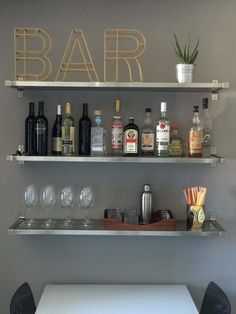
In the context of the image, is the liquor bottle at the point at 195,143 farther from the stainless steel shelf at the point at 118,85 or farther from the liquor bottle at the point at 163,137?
the stainless steel shelf at the point at 118,85

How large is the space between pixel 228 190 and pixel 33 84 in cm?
115

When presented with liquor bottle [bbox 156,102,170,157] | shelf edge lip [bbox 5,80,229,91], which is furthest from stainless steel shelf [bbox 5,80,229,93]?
liquor bottle [bbox 156,102,170,157]

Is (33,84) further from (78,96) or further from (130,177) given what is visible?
(130,177)

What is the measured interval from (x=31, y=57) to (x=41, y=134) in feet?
1.36

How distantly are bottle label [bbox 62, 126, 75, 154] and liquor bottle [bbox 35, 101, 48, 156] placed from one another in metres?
0.09

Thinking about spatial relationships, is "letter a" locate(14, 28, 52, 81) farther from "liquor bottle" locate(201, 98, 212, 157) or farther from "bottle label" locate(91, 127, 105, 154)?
"liquor bottle" locate(201, 98, 212, 157)

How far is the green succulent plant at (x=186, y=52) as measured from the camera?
2191mm

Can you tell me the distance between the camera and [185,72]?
2160mm

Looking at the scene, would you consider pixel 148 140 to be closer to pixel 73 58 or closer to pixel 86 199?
pixel 86 199

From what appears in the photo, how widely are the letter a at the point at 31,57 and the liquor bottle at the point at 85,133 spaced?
0.95ft

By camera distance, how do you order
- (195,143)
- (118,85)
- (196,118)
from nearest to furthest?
(118,85) < (195,143) < (196,118)

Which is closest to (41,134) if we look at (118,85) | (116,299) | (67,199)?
(67,199)

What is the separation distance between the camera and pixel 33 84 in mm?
2135

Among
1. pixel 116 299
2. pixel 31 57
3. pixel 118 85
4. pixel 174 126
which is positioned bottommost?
pixel 116 299
